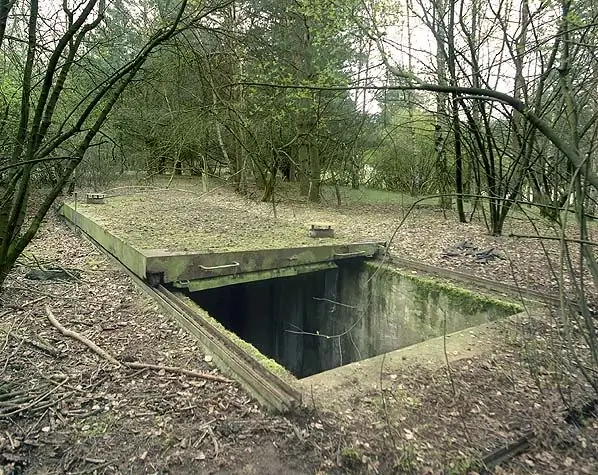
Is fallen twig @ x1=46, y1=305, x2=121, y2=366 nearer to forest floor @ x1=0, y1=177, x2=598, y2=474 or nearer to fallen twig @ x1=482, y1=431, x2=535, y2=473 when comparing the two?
forest floor @ x1=0, y1=177, x2=598, y2=474

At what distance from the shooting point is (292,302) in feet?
22.4

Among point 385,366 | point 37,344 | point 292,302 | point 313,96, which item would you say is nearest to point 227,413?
point 385,366

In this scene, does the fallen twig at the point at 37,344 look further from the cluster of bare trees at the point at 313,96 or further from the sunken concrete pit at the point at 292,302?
the sunken concrete pit at the point at 292,302

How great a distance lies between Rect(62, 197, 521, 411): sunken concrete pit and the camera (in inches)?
125

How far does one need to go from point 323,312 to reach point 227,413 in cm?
440

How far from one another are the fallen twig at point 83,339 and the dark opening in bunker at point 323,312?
2559 mm

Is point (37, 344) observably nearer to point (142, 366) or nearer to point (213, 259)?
point (142, 366)

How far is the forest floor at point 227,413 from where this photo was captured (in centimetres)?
221

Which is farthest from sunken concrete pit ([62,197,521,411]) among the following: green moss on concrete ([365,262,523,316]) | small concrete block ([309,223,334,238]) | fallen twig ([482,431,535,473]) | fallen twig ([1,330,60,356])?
fallen twig ([1,330,60,356])

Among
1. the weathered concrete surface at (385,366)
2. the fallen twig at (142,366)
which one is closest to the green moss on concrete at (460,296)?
the weathered concrete surface at (385,366)

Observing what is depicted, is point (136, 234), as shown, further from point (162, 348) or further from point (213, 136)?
point (213, 136)

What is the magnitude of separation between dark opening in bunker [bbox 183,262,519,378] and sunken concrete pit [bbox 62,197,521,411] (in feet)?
0.05

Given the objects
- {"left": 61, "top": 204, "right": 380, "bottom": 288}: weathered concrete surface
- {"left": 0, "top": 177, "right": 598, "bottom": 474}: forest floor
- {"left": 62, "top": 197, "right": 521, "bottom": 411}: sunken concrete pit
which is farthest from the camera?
{"left": 61, "top": 204, "right": 380, "bottom": 288}: weathered concrete surface

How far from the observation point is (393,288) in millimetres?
5824
